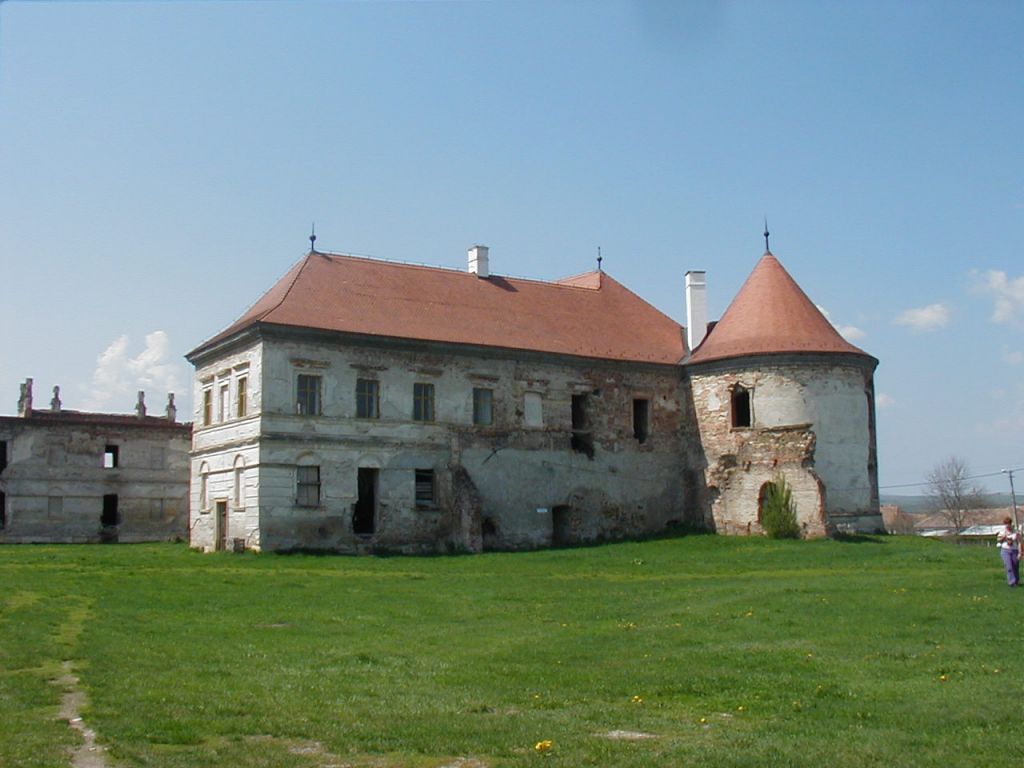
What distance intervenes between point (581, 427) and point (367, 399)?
28.0ft

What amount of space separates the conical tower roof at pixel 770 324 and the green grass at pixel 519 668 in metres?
14.2

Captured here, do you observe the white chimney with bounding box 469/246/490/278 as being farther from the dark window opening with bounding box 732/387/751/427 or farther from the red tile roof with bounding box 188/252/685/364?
→ the dark window opening with bounding box 732/387/751/427

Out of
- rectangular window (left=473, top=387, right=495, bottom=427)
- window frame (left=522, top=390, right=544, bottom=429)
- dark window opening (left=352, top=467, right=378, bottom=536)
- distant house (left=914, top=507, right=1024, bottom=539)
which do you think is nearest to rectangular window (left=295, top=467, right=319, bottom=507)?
dark window opening (left=352, top=467, right=378, bottom=536)

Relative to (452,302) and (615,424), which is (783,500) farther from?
(452,302)

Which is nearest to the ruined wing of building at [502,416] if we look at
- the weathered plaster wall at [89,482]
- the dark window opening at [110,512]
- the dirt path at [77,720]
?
the weathered plaster wall at [89,482]

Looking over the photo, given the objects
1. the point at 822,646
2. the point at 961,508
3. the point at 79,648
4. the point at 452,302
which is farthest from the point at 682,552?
the point at 961,508

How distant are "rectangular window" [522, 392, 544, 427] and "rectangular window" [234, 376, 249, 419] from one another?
374 inches

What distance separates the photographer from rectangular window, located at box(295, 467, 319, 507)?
117 ft

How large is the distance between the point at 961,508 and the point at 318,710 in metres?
106

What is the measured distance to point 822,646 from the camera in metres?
15.2

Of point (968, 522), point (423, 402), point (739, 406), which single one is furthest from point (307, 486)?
point (968, 522)

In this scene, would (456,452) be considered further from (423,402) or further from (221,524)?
(221,524)

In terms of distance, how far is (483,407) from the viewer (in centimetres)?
3944

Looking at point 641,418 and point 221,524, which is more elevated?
point 641,418
